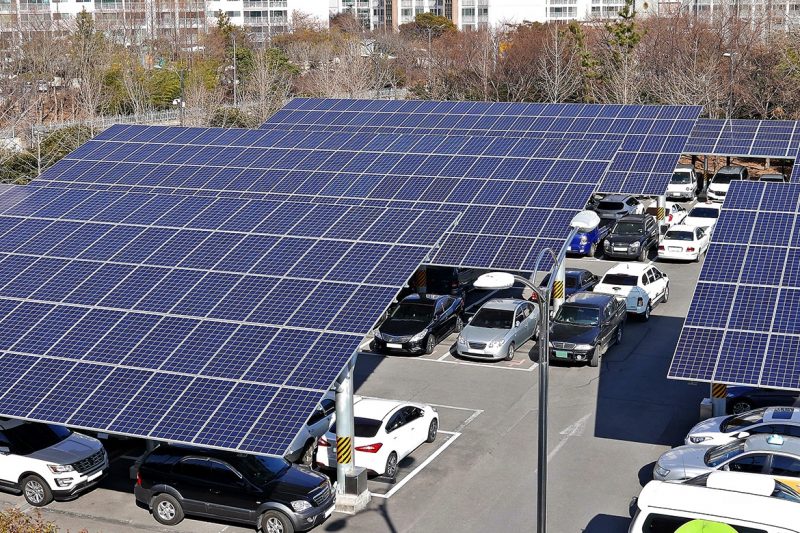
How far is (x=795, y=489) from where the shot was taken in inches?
682

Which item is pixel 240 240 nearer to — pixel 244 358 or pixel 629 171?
pixel 244 358

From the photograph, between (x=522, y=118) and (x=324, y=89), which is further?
(x=324, y=89)

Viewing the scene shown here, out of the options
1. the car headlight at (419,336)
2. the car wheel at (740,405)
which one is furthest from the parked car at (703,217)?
the car wheel at (740,405)

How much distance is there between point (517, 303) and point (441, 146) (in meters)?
7.84

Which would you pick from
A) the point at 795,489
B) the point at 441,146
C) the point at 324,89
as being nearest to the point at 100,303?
the point at 795,489

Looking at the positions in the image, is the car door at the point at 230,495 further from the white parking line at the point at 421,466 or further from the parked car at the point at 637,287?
the parked car at the point at 637,287

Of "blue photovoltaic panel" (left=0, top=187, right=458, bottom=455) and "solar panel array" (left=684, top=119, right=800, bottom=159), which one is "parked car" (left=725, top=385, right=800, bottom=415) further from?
"solar panel array" (left=684, top=119, right=800, bottom=159)

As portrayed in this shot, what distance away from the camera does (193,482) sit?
62.8 ft

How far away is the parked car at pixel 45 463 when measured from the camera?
20.2 m

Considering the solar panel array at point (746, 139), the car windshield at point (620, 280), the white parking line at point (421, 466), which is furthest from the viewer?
the solar panel array at point (746, 139)

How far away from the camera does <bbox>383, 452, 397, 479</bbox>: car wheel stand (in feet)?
69.7

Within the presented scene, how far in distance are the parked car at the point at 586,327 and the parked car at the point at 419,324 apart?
3419 millimetres

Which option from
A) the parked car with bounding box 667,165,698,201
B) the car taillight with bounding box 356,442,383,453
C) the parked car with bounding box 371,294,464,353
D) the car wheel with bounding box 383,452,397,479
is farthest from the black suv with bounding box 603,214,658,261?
the car taillight with bounding box 356,442,383,453

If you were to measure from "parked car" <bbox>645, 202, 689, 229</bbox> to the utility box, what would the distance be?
25.4 meters
